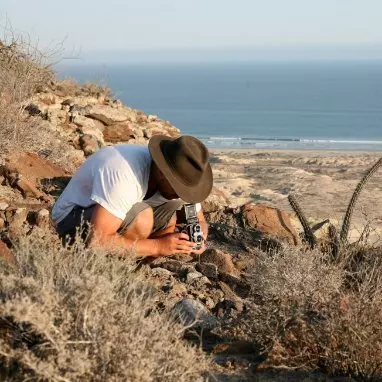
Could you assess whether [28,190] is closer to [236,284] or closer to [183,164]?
[236,284]

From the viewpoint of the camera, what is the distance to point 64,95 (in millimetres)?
13367

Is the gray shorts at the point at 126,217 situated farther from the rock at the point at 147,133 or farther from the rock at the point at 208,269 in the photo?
the rock at the point at 147,133

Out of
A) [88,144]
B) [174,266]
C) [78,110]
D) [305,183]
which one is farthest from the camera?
[305,183]

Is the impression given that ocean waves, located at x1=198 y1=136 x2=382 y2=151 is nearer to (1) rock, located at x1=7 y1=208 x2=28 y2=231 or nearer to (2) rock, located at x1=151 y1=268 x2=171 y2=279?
(1) rock, located at x1=7 y1=208 x2=28 y2=231

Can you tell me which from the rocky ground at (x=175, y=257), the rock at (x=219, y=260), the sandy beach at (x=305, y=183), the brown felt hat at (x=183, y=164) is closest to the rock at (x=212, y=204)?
the rocky ground at (x=175, y=257)

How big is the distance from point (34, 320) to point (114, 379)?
1.40ft

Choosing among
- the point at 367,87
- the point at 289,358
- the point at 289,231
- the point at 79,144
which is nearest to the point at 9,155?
the point at 79,144

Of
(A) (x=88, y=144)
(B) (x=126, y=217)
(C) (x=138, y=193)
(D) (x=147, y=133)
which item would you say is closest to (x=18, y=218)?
(B) (x=126, y=217)

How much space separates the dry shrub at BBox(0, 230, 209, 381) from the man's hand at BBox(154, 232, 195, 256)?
1792mm

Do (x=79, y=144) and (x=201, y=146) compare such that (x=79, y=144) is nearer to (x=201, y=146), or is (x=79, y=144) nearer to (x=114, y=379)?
(x=201, y=146)

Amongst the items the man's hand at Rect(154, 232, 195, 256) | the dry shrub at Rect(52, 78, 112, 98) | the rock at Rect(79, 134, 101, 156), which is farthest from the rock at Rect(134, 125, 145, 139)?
the man's hand at Rect(154, 232, 195, 256)

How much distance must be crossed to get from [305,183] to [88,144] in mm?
11936

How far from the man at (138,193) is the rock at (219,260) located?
1091 mm

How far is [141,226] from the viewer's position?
5898 millimetres
